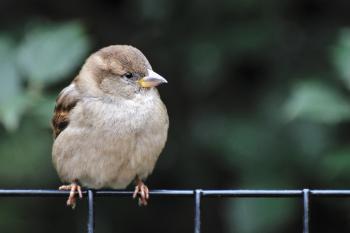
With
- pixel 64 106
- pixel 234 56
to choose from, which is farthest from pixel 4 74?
pixel 234 56

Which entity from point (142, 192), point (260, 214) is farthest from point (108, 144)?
point (260, 214)

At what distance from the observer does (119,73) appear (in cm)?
352

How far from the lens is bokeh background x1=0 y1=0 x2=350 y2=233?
337 cm

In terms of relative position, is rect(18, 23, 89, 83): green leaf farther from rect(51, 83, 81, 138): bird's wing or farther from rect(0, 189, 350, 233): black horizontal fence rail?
rect(0, 189, 350, 233): black horizontal fence rail

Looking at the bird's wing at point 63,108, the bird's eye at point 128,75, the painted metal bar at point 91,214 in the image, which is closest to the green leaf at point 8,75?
the bird's wing at point 63,108

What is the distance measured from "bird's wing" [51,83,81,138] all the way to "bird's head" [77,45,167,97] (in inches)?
2.6

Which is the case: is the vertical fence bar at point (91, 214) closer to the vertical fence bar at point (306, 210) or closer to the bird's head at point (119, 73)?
the vertical fence bar at point (306, 210)

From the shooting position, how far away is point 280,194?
2412 millimetres

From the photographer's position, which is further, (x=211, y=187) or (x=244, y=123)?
(x=211, y=187)

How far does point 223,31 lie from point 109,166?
97 centimetres

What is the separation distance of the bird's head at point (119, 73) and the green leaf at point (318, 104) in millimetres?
522

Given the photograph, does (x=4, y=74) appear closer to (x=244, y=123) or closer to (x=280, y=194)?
(x=244, y=123)

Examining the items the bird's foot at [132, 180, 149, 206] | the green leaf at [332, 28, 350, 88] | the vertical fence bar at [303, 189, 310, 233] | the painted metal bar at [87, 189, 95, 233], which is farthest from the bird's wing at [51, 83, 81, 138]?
the vertical fence bar at [303, 189, 310, 233]

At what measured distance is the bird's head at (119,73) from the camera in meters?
3.46
